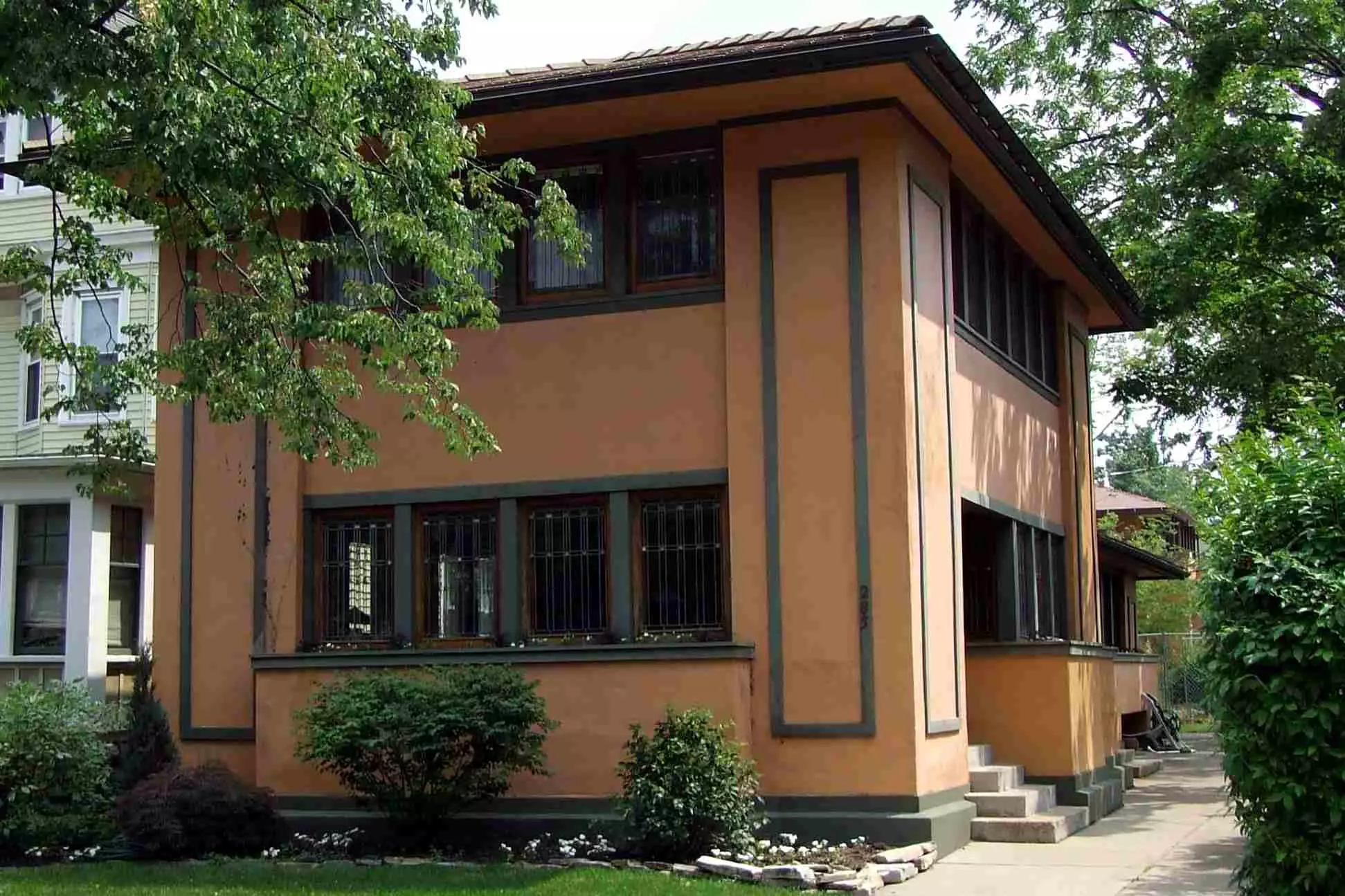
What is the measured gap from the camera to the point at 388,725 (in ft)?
39.4

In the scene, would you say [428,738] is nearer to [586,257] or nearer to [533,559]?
[533,559]

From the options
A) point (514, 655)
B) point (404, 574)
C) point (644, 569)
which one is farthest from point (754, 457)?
point (404, 574)

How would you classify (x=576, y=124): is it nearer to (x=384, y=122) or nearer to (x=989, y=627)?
(x=384, y=122)

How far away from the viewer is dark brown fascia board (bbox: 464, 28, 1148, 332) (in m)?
12.0

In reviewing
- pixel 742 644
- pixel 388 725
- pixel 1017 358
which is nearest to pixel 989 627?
pixel 1017 358

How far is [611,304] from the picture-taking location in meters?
13.6

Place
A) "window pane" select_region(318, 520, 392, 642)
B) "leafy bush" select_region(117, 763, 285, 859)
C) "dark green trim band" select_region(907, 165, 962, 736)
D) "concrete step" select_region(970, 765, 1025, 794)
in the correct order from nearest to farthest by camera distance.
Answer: "leafy bush" select_region(117, 763, 285, 859), "dark green trim band" select_region(907, 165, 962, 736), "concrete step" select_region(970, 765, 1025, 794), "window pane" select_region(318, 520, 392, 642)

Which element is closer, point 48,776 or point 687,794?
point 687,794

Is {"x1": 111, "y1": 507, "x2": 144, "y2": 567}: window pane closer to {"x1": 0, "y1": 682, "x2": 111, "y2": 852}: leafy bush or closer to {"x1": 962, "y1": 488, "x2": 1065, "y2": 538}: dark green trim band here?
{"x1": 0, "y1": 682, "x2": 111, "y2": 852}: leafy bush

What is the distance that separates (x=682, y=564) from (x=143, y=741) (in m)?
5.17

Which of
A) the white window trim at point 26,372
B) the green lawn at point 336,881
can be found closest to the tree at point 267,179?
the green lawn at point 336,881

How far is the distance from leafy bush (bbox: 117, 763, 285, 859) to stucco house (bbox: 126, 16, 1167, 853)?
2.29ft

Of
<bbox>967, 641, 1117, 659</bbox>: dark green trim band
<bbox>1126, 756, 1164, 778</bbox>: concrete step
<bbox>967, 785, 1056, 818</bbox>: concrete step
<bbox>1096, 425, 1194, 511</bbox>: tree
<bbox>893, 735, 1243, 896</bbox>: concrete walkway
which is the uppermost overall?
<bbox>1096, 425, 1194, 511</bbox>: tree

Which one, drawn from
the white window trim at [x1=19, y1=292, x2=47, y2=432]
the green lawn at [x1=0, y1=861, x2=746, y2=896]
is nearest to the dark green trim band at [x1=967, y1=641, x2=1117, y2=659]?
the green lawn at [x1=0, y1=861, x2=746, y2=896]
